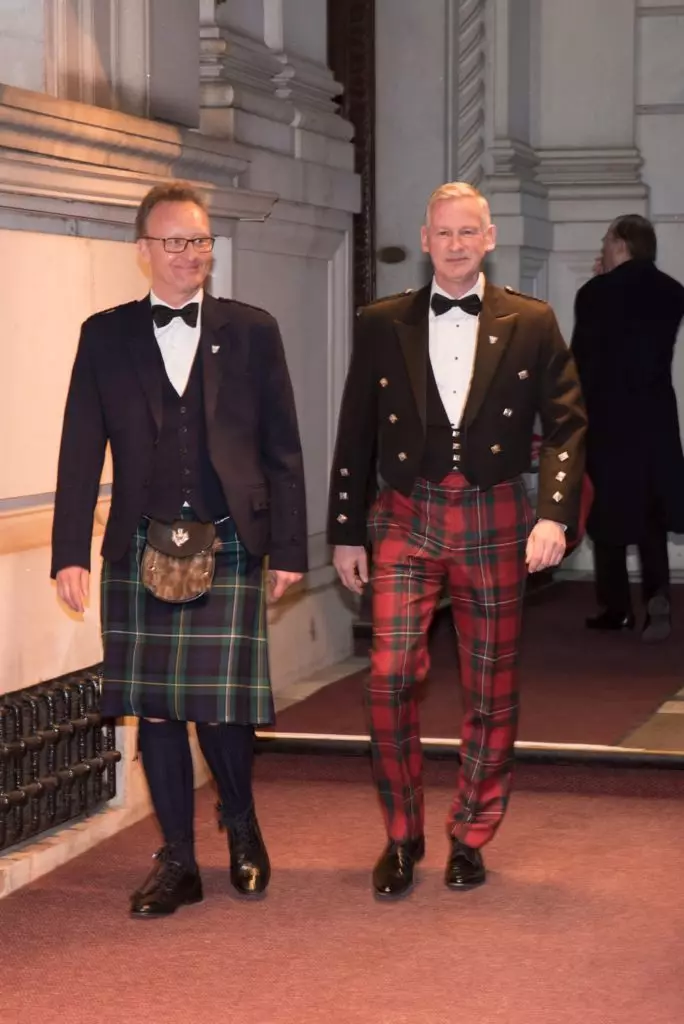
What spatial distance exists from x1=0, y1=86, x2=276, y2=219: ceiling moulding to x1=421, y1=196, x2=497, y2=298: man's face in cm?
107

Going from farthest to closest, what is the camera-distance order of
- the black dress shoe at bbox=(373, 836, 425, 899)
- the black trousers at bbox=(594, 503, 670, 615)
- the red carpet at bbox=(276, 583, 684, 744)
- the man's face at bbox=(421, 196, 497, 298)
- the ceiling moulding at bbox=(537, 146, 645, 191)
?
the ceiling moulding at bbox=(537, 146, 645, 191) → the black trousers at bbox=(594, 503, 670, 615) → the red carpet at bbox=(276, 583, 684, 744) → the black dress shoe at bbox=(373, 836, 425, 899) → the man's face at bbox=(421, 196, 497, 298)

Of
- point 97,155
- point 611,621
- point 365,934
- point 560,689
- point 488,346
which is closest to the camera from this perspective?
point 365,934

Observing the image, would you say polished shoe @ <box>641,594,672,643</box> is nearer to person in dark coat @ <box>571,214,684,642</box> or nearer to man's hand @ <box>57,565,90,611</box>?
person in dark coat @ <box>571,214,684,642</box>

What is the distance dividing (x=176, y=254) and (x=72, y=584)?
848 mm

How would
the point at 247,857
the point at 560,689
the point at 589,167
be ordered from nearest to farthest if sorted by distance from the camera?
the point at 247,857 → the point at 560,689 → the point at 589,167

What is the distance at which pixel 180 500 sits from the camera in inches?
197

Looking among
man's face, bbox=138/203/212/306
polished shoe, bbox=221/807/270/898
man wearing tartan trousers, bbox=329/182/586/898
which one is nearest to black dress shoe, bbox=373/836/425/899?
man wearing tartan trousers, bbox=329/182/586/898

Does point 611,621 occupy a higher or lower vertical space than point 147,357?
lower

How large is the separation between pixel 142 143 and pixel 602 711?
2723 millimetres

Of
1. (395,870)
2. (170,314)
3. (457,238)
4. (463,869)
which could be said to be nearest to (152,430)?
(170,314)

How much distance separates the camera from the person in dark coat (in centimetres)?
892

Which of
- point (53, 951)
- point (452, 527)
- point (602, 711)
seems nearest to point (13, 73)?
point (452, 527)

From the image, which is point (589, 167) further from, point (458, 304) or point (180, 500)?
point (180, 500)

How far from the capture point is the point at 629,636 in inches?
363
